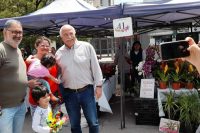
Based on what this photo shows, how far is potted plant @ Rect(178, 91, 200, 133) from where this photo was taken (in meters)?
4.96

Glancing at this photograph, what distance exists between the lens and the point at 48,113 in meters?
3.58

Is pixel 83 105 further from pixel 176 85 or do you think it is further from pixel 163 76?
pixel 176 85

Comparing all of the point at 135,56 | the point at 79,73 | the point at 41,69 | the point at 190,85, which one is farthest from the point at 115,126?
the point at 135,56

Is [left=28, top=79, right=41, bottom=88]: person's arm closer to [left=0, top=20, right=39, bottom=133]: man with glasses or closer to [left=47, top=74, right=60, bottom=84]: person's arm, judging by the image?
[left=0, top=20, right=39, bottom=133]: man with glasses

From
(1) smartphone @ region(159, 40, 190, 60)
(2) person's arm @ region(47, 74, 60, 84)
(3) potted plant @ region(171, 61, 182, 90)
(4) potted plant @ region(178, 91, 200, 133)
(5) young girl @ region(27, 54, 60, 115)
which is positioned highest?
(1) smartphone @ region(159, 40, 190, 60)

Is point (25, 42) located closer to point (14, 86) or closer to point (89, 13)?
point (89, 13)

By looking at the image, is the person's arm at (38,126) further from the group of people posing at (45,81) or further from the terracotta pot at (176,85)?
the terracotta pot at (176,85)

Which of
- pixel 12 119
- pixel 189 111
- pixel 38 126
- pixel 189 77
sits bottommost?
pixel 189 111

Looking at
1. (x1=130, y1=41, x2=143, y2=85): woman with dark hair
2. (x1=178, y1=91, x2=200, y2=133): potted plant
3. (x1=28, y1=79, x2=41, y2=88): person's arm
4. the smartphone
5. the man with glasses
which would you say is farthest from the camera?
(x1=130, y1=41, x2=143, y2=85): woman with dark hair

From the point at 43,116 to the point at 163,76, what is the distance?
8.99 ft

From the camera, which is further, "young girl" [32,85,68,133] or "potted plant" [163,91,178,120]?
"potted plant" [163,91,178,120]

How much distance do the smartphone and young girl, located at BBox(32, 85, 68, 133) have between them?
6.66ft

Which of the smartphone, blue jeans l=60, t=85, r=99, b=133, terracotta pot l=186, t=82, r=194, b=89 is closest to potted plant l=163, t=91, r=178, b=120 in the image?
terracotta pot l=186, t=82, r=194, b=89

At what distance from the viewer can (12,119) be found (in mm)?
3377
